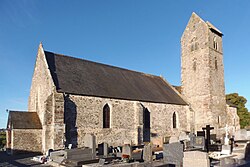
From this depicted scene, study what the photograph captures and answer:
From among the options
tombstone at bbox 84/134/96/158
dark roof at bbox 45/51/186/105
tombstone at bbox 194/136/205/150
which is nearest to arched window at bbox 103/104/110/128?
dark roof at bbox 45/51/186/105

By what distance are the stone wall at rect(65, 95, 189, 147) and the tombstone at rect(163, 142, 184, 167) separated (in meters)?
8.60

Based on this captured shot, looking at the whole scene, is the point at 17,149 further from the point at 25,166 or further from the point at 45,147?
the point at 25,166

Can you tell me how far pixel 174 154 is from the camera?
11141mm

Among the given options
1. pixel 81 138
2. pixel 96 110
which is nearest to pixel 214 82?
pixel 96 110

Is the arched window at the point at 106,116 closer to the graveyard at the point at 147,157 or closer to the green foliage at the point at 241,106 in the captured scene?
the graveyard at the point at 147,157

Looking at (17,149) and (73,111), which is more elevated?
(73,111)

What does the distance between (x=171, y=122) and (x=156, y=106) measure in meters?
3.17

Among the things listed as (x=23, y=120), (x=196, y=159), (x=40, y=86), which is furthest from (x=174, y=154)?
(x=40, y=86)

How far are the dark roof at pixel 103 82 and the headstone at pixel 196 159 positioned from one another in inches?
460

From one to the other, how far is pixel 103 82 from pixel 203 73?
1265 cm

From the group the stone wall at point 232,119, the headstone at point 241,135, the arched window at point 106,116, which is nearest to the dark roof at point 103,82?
the arched window at point 106,116

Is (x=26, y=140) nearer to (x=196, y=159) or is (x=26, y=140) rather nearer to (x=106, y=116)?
(x=106, y=116)

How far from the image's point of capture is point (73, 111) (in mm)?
17984

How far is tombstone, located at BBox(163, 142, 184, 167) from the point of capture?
35.8 feet
